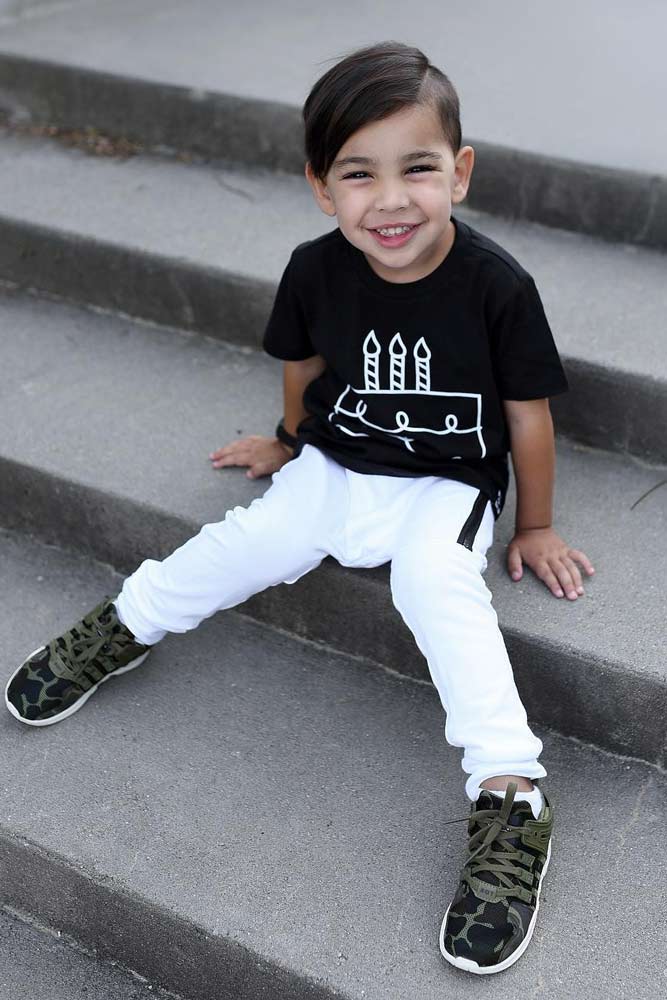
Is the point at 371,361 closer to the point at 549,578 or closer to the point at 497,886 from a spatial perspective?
the point at 549,578

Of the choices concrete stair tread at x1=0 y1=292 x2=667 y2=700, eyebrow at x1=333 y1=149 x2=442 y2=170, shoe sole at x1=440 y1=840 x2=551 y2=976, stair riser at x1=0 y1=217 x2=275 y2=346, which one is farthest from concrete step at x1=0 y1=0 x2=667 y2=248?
shoe sole at x1=440 y1=840 x2=551 y2=976

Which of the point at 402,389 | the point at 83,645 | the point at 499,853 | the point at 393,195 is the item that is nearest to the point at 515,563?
the point at 402,389

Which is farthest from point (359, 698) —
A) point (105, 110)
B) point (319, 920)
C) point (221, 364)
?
point (105, 110)

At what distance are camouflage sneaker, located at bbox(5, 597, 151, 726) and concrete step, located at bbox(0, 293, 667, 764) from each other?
23 cm

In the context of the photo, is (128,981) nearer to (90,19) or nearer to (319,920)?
(319,920)

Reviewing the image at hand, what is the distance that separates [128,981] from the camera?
1.68 meters

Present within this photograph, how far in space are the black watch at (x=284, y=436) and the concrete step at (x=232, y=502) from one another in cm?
10

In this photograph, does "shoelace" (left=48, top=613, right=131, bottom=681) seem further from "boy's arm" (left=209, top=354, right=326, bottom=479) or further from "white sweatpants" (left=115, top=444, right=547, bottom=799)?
"boy's arm" (left=209, top=354, right=326, bottom=479)

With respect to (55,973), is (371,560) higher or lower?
higher

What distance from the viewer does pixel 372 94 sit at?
1.55 meters

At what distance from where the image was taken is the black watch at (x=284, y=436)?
6.69 feet

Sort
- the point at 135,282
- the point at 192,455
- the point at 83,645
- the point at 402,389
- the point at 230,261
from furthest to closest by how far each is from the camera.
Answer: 1. the point at 135,282
2. the point at 230,261
3. the point at 192,455
4. the point at 83,645
5. the point at 402,389

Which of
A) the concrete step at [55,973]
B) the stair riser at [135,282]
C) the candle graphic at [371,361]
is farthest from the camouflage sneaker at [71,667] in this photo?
the stair riser at [135,282]

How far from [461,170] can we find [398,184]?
139 mm
